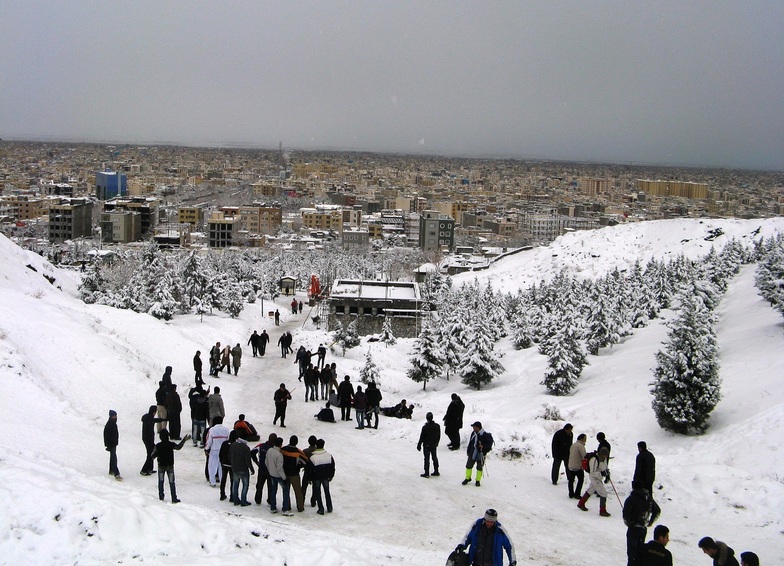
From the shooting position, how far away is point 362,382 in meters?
20.0

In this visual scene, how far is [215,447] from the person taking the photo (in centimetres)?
912

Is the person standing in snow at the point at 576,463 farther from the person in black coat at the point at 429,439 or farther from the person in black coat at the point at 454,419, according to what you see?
the person in black coat at the point at 454,419

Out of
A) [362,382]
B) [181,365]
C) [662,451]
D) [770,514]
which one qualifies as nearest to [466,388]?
[362,382]

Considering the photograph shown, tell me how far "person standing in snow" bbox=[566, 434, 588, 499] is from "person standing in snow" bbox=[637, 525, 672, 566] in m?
3.54

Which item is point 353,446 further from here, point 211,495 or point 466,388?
point 466,388

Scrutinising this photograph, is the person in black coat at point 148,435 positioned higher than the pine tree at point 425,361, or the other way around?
the person in black coat at point 148,435

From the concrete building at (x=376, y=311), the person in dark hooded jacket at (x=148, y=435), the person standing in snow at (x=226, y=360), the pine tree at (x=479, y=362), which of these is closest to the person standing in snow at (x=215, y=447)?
the person in dark hooded jacket at (x=148, y=435)

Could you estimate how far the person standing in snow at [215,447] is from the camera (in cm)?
904

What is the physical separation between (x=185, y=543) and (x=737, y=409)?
1087 cm

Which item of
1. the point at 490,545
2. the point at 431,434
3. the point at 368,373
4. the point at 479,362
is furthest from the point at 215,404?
the point at 479,362

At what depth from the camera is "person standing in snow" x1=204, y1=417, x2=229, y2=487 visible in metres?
9.04

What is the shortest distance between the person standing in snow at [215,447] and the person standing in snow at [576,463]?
4591mm

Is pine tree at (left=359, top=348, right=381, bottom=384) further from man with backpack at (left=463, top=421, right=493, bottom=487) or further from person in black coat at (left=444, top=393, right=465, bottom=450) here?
man with backpack at (left=463, top=421, right=493, bottom=487)

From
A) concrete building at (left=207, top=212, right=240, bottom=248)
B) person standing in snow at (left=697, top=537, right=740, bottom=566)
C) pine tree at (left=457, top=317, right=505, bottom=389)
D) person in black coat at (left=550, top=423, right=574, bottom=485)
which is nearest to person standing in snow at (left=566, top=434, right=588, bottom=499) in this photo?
person in black coat at (left=550, top=423, right=574, bottom=485)
